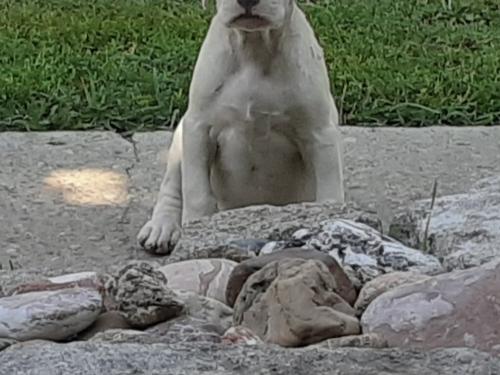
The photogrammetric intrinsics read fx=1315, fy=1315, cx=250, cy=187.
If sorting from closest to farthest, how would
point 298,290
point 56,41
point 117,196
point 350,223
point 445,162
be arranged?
point 298,290 → point 350,223 → point 117,196 → point 445,162 → point 56,41

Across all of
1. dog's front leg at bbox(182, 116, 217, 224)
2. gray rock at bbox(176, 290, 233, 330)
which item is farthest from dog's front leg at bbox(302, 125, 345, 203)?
gray rock at bbox(176, 290, 233, 330)

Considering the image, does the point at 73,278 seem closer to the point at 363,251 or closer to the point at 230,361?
the point at 363,251

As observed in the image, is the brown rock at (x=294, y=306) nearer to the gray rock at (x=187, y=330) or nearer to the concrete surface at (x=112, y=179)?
the gray rock at (x=187, y=330)

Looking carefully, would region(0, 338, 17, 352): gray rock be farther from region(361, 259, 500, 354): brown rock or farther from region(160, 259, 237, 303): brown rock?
region(361, 259, 500, 354): brown rock

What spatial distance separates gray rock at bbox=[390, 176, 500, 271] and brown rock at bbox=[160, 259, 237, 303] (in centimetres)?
51

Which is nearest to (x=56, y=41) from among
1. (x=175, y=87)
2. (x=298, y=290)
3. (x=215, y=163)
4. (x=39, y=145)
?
(x=175, y=87)

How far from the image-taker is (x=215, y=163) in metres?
4.10

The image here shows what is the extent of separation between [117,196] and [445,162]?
125 centimetres

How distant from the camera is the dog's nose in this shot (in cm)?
358

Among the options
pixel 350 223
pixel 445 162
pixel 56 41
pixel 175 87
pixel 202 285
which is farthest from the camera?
pixel 56 41

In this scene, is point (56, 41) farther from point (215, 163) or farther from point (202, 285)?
point (202, 285)

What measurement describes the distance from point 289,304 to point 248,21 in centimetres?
148

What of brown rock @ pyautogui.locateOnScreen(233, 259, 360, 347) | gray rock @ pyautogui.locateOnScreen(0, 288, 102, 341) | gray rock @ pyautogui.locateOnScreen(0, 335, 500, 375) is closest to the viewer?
gray rock @ pyautogui.locateOnScreen(0, 335, 500, 375)

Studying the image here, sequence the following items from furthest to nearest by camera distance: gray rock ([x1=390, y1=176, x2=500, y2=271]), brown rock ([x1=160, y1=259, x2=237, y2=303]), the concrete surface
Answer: the concrete surface → gray rock ([x1=390, y1=176, x2=500, y2=271]) → brown rock ([x1=160, y1=259, x2=237, y2=303])
